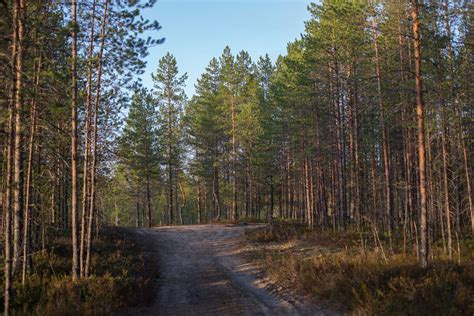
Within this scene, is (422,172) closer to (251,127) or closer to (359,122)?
(359,122)

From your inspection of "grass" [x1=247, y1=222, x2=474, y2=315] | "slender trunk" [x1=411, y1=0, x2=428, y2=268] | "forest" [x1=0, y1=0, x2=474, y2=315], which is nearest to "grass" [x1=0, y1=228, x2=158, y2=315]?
"forest" [x1=0, y1=0, x2=474, y2=315]

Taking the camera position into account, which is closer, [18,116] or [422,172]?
[18,116]

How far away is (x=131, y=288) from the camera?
1126 centimetres

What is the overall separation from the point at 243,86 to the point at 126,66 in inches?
1015

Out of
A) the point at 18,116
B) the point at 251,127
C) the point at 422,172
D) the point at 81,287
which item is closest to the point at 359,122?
the point at 251,127

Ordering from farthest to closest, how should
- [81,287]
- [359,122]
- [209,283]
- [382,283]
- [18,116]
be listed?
[359,122] → [209,283] → [81,287] → [382,283] → [18,116]

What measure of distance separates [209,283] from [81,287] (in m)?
4.69

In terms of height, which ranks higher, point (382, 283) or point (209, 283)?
point (382, 283)

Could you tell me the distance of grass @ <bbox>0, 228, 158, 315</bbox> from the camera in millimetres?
9250

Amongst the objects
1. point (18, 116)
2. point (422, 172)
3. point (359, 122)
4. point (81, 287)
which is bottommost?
point (81, 287)

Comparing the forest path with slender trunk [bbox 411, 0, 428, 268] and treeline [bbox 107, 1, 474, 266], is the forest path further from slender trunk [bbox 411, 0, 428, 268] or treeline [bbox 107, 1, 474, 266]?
treeline [bbox 107, 1, 474, 266]

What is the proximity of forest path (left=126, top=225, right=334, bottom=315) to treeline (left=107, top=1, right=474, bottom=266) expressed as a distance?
14.9 feet

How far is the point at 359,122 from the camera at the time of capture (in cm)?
2555

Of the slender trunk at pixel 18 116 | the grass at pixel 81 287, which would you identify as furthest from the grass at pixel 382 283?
the slender trunk at pixel 18 116
